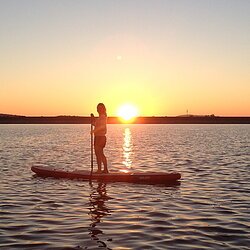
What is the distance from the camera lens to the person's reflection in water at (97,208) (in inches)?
369

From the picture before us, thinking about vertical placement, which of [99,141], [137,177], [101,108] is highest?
[101,108]

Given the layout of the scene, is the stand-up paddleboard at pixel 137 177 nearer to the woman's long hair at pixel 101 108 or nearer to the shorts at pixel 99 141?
the shorts at pixel 99 141

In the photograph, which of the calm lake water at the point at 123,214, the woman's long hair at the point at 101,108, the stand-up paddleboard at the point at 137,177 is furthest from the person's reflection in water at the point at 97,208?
the woman's long hair at the point at 101,108

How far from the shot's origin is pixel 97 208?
40.3ft

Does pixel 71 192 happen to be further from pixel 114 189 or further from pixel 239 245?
pixel 239 245

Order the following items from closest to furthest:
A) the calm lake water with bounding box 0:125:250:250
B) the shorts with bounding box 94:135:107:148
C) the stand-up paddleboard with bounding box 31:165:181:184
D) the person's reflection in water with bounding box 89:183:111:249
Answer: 1. the calm lake water with bounding box 0:125:250:250
2. the person's reflection in water with bounding box 89:183:111:249
3. the stand-up paddleboard with bounding box 31:165:181:184
4. the shorts with bounding box 94:135:107:148

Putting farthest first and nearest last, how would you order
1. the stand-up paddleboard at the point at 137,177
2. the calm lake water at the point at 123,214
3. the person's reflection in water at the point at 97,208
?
the stand-up paddleboard at the point at 137,177, the person's reflection in water at the point at 97,208, the calm lake water at the point at 123,214

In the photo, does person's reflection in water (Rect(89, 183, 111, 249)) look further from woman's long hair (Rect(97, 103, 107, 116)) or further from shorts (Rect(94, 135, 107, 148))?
woman's long hair (Rect(97, 103, 107, 116))

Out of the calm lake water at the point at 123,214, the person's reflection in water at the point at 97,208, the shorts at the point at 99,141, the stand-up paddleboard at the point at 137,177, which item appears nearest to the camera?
the calm lake water at the point at 123,214

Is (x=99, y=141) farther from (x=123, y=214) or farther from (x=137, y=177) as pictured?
(x=123, y=214)

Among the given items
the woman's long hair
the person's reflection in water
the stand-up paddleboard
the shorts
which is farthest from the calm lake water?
the woman's long hair

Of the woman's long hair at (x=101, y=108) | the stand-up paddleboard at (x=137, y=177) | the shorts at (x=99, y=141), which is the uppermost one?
the woman's long hair at (x=101, y=108)

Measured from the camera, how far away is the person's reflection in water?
938 centimetres

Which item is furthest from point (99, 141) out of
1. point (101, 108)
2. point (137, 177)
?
point (137, 177)
